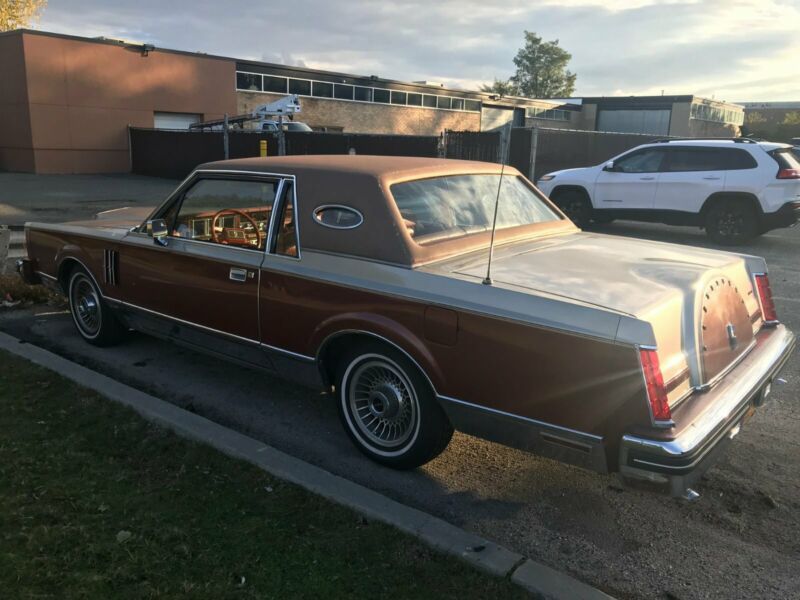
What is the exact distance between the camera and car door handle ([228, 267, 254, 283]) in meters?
3.98

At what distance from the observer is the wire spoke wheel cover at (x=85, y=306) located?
538cm

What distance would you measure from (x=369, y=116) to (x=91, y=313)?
34.3 meters

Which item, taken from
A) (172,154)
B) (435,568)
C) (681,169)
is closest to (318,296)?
(435,568)

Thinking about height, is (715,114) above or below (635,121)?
above

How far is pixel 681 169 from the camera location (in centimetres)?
1128

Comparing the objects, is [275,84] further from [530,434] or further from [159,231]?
[530,434]

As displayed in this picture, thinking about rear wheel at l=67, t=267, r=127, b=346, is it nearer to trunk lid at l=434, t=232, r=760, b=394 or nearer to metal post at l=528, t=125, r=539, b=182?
trunk lid at l=434, t=232, r=760, b=394

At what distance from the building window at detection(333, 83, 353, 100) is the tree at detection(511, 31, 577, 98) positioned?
51.2 meters

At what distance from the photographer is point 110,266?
16.6ft

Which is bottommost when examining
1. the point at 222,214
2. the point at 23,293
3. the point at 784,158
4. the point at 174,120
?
the point at 23,293

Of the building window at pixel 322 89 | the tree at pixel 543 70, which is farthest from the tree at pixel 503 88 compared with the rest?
the building window at pixel 322 89

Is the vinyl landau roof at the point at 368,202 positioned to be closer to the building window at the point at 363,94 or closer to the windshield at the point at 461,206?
the windshield at the point at 461,206

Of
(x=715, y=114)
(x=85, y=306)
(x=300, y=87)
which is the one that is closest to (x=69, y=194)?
(x=85, y=306)

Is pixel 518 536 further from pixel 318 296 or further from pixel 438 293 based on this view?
pixel 318 296
